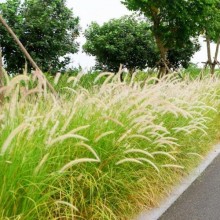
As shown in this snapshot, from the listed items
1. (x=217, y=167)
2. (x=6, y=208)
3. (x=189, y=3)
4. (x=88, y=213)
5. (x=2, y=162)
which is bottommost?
(x=217, y=167)

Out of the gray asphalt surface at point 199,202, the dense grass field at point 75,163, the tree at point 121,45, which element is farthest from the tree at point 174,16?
the dense grass field at point 75,163

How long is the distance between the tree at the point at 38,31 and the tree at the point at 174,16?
252 centimetres

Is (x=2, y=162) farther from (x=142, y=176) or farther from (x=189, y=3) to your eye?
(x=189, y=3)

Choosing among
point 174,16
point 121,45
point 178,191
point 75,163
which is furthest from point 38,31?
point 75,163

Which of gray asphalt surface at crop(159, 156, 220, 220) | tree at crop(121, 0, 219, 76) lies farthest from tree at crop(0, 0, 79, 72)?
gray asphalt surface at crop(159, 156, 220, 220)

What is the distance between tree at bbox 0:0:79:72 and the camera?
16.9 metres

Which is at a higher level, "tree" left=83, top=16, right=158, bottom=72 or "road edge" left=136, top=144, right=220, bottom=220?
"tree" left=83, top=16, right=158, bottom=72

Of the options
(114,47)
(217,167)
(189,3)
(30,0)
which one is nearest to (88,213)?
(217,167)

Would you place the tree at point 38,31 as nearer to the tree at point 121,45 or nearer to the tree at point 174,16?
the tree at point 174,16

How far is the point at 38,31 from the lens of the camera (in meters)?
17.3

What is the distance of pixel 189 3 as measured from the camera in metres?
Answer: 16.2

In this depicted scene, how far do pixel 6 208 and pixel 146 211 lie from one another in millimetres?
1977

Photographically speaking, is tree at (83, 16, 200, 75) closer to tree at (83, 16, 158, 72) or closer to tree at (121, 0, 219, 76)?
tree at (83, 16, 158, 72)

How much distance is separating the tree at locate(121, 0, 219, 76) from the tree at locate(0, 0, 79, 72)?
2.52 meters
